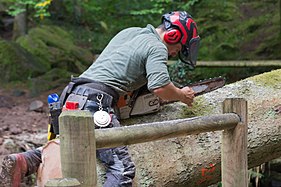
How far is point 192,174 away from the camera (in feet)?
11.5

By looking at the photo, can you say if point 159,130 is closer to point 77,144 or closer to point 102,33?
point 77,144

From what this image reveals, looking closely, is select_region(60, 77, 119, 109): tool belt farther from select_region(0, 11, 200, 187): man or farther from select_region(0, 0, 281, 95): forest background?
select_region(0, 0, 281, 95): forest background

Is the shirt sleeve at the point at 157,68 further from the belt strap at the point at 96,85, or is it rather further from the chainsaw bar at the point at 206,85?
the chainsaw bar at the point at 206,85

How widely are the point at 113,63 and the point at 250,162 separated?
1.46 meters

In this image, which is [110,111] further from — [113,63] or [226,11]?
[226,11]

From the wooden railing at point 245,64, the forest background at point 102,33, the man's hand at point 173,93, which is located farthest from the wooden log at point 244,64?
the man's hand at point 173,93

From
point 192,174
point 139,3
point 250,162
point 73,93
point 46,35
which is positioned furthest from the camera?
point 139,3

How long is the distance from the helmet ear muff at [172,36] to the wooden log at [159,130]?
79 cm

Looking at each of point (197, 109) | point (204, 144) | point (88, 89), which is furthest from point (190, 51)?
point (88, 89)

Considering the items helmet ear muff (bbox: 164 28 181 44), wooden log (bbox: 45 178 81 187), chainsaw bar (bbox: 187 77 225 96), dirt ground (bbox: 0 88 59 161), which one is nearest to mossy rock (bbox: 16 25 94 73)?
dirt ground (bbox: 0 88 59 161)

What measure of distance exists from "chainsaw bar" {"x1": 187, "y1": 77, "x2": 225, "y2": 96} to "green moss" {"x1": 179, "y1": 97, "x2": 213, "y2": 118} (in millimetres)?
84

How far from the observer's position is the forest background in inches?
365

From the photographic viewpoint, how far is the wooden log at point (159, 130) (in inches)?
82.7

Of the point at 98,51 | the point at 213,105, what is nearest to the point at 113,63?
the point at 213,105
